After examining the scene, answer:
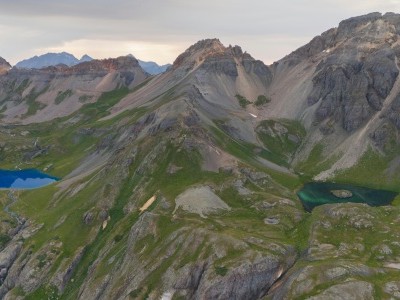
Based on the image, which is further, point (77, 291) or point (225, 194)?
point (225, 194)

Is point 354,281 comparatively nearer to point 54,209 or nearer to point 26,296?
point 26,296

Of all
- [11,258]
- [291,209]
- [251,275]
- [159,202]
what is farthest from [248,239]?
[11,258]

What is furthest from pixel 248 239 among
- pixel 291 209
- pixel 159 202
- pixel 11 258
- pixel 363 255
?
pixel 11 258

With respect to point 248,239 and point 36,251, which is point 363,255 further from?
point 36,251

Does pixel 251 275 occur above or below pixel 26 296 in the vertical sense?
above

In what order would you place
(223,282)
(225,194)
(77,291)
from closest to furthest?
(223,282) → (77,291) → (225,194)

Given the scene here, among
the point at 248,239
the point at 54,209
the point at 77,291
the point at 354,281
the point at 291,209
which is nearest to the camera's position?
the point at 354,281

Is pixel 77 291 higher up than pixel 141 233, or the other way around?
pixel 141 233

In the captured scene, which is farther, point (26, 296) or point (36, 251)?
point (36, 251)

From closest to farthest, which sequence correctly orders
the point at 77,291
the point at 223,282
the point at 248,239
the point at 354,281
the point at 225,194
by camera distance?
the point at 354,281 → the point at 223,282 → the point at 248,239 → the point at 77,291 → the point at 225,194
